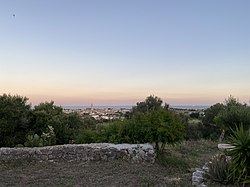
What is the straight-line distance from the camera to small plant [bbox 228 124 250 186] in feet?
23.5

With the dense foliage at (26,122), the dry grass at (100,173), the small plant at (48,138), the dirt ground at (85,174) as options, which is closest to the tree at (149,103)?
the dense foliage at (26,122)

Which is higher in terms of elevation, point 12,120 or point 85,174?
point 12,120

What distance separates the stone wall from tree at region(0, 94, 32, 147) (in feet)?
14.3

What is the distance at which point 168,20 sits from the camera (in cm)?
1573

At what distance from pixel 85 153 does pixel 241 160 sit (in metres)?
4.79

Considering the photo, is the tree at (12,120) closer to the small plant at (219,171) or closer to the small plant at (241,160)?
the small plant at (219,171)

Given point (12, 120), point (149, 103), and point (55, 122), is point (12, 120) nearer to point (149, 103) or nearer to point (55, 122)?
point (55, 122)

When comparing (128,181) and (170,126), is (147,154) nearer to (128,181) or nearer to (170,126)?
(170,126)

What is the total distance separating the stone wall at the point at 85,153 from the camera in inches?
398

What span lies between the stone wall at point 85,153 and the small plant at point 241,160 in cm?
318

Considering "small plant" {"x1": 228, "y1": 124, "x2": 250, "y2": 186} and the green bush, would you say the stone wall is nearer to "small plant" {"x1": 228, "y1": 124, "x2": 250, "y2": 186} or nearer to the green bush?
the green bush

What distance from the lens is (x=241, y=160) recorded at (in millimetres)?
7230

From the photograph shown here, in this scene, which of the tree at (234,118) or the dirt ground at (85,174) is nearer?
the dirt ground at (85,174)

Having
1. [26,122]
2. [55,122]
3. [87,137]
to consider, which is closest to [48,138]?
[87,137]
